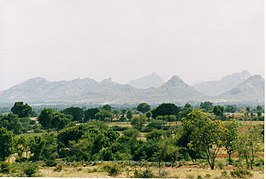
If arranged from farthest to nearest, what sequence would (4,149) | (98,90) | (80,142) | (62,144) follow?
1. (98,90)
2. (62,144)
3. (80,142)
4. (4,149)

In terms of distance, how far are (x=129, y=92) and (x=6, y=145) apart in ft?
180

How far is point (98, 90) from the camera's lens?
63.7 metres

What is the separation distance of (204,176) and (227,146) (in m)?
1.51

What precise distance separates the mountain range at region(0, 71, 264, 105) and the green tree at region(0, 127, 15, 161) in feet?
117

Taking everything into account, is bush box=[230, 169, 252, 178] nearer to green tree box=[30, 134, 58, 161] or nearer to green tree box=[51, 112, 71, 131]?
green tree box=[30, 134, 58, 161]

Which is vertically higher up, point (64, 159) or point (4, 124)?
point (4, 124)

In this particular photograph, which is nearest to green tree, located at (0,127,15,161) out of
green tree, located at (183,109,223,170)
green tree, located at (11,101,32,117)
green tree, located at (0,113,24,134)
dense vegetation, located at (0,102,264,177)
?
dense vegetation, located at (0,102,264,177)

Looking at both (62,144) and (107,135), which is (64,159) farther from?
(107,135)

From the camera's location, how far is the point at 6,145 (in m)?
6.83

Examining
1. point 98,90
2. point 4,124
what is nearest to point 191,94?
point 98,90

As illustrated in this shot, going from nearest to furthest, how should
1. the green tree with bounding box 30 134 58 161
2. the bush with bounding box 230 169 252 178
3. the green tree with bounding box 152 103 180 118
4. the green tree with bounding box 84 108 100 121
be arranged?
the bush with bounding box 230 169 252 178, the green tree with bounding box 30 134 58 161, the green tree with bounding box 152 103 180 118, the green tree with bounding box 84 108 100 121

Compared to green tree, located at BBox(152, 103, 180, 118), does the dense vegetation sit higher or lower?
lower

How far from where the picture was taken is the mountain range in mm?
49344

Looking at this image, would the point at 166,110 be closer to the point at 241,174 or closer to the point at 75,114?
the point at 75,114
